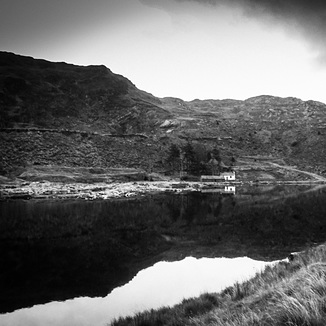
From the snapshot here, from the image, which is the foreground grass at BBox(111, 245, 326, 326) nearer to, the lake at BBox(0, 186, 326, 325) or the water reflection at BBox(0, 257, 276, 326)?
the water reflection at BBox(0, 257, 276, 326)

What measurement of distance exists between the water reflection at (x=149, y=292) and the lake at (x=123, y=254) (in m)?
0.04

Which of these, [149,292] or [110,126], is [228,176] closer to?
[110,126]

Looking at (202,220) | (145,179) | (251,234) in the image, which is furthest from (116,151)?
(251,234)

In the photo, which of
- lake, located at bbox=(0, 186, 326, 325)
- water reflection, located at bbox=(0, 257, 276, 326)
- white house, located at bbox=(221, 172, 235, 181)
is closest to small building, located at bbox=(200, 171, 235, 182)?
white house, located at bbox=(221, 172, 235, 181)

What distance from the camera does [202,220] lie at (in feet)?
108

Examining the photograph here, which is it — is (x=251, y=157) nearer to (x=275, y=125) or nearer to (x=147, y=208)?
(x=275, y=125)

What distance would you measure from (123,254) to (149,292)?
21.1ft

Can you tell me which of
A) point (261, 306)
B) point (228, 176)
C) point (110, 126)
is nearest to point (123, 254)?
point (261, 306)

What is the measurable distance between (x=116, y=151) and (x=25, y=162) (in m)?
29.1

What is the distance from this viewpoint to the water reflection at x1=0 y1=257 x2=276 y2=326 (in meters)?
11.3

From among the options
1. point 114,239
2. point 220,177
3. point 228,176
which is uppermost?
point 114,239

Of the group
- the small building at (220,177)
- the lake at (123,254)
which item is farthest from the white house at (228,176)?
the lake at (123,254)

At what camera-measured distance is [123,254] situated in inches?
785

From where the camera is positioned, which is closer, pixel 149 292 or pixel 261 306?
pixel 261 306
